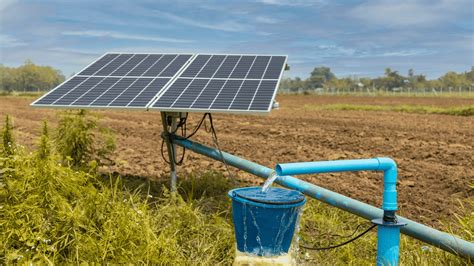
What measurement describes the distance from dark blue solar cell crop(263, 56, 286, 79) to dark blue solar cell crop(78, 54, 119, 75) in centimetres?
271

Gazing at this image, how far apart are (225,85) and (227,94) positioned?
42 centimetres

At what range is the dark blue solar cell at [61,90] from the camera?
7000 millimetres

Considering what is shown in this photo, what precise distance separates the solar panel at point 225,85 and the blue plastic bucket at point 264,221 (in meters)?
1.75

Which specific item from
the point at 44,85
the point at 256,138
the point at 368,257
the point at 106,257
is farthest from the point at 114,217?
the point at 44,85

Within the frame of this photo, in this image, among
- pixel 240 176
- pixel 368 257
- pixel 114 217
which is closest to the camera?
pixel 114 217

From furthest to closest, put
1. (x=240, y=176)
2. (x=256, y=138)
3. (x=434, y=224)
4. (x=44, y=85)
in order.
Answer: (x=44, y=85) → (x=256, y=138) → (x=240, y=176) → (x=434, y=224)

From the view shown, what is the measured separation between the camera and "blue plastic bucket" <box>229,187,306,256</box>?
4227 millimetres

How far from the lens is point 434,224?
6.87 meters

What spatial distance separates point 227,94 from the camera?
264 inches

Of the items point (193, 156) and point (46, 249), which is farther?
point (193, 156)

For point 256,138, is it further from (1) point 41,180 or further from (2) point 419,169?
(1) point 41,180

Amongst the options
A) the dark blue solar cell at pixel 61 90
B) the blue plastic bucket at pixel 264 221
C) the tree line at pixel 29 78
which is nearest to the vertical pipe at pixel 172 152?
the dark blue solar cell at pixel 61 90

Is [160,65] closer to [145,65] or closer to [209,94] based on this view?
[145,65]

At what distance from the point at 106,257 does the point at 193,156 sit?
6.29 metres
